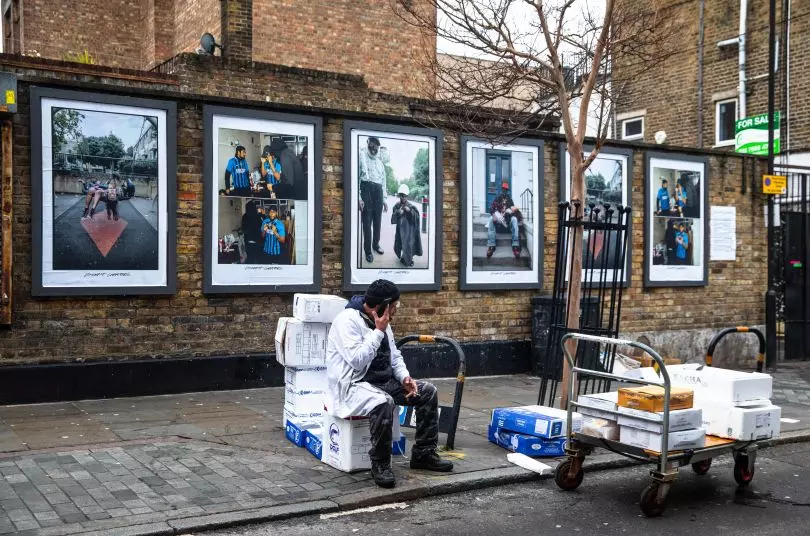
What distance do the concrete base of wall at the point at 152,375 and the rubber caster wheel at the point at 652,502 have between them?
18.7ft

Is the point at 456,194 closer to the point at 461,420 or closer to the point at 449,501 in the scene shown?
the point at 461,420

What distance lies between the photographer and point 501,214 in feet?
41.5

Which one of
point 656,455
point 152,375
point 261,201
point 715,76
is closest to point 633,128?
point 715,76

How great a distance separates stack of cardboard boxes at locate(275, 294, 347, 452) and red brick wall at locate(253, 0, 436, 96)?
10.5 metres

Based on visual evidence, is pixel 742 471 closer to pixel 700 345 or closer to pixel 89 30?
pixel 700 345

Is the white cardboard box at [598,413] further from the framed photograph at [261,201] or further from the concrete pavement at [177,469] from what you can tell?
the framed photograph at [261,201]

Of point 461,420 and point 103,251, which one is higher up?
point 103,251

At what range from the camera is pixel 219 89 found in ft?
48.8

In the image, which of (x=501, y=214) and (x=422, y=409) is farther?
(x=501, y=214)

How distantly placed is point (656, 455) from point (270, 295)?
588 centimetres

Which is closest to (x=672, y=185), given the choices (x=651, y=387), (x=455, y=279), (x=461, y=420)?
(x=455, y=279)

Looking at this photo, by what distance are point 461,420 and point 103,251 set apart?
449 centimetres

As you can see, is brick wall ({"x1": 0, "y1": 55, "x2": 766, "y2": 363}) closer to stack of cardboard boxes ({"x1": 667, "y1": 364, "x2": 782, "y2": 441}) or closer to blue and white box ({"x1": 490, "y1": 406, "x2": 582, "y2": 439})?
blue and white box ({"x1": 490, "y1": 406, "x2": 582, "y2": 439})

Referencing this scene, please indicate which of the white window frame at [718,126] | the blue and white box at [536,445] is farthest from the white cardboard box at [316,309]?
the white window frame at [718,126]
